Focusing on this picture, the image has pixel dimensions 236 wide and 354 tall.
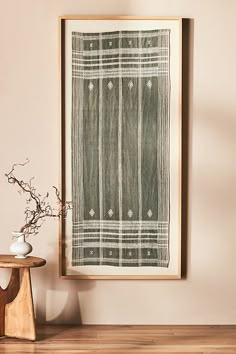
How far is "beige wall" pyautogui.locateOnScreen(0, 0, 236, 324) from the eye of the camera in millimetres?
4426

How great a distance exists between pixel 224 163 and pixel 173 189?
359mm

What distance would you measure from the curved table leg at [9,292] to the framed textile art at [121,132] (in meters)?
0.34

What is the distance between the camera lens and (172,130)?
4422 millimetres

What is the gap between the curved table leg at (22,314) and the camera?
13.2 ft

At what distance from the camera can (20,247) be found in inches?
162

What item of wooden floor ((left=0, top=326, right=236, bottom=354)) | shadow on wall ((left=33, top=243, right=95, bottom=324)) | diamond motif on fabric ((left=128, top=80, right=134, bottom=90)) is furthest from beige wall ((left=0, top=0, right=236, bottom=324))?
diamond motif on fabric ((left=128, top=80, right=134, bottom=90))

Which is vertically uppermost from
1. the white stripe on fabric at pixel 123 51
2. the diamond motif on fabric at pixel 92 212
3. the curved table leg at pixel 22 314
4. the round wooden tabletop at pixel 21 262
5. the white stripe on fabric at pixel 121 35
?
the white stripe on fabric at pixel 121 35

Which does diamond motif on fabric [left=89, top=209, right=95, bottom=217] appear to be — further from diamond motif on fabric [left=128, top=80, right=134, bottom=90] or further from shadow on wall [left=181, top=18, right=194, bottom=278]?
diamond motif on fabric [left=128, top=80, right=134, bottom=90]

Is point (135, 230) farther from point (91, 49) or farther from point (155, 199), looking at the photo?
point (91, 49)

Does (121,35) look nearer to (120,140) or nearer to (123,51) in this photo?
(123,51)

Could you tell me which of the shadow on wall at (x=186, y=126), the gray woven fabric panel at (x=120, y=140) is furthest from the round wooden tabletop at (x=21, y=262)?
the shadow on wall at (x=186, y=126)

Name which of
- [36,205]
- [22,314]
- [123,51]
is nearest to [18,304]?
[22,314]

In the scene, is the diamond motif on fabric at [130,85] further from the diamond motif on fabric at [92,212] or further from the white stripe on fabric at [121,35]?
the diamond motif on fabric at [92,212]

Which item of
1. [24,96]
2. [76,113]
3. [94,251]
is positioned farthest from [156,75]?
[94,251]
